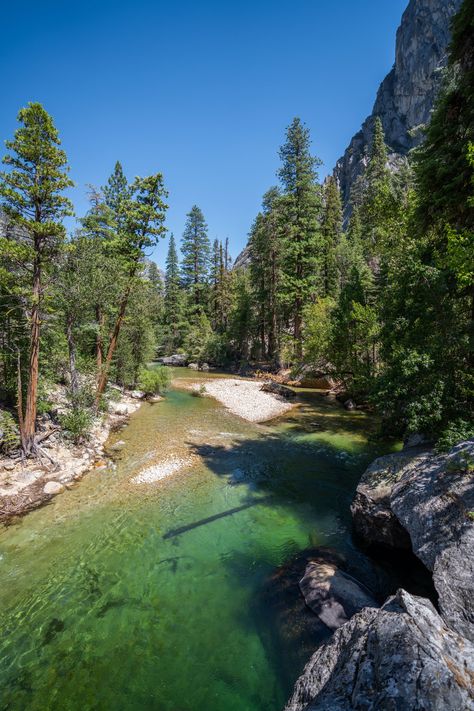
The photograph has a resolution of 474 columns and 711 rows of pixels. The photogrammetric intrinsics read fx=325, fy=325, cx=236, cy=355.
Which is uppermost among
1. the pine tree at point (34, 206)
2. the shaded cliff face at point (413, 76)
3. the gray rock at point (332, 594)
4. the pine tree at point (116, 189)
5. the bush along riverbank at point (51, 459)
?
the shaded cliff face at point (413, 76)

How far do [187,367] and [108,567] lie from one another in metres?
34.7

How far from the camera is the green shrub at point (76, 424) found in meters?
11.7

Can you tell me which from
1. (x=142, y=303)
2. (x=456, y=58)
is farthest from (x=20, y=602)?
(x=142, y=303)

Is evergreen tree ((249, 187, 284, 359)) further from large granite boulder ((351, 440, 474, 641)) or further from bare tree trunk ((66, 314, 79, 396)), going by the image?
large granite boulder ((351, 440, 474, 641))

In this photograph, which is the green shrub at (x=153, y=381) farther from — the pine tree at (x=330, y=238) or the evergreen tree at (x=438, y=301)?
the pine tree at (x=330, y=238)

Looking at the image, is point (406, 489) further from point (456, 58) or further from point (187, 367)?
point (187, 367)

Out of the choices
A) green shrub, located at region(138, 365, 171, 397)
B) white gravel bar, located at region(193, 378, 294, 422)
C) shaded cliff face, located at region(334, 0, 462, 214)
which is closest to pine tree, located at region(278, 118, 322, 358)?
white gravel bar, located at region(193, 378, 294, 422)

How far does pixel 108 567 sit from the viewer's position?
672 cm

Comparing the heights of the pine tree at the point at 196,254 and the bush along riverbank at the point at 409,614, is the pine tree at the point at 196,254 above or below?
above

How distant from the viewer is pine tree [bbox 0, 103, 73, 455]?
894 centimetres

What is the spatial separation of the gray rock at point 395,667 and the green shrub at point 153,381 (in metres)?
19.4

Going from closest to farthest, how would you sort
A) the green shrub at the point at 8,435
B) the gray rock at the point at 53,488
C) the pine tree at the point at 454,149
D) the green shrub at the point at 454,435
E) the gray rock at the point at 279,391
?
the green shrub at the point at 454,435
the pine tree at the point at 454,149
the gray rock at the point at 53,488
the green shrub at the point at 8,435
the gray rock at the point at 279,391

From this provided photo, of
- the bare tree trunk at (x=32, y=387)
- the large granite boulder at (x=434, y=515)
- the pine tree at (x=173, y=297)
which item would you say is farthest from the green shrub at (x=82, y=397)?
the pine tree at (x=173, y=297)

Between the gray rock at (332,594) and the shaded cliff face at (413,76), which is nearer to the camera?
the gray rock at (332,594)
